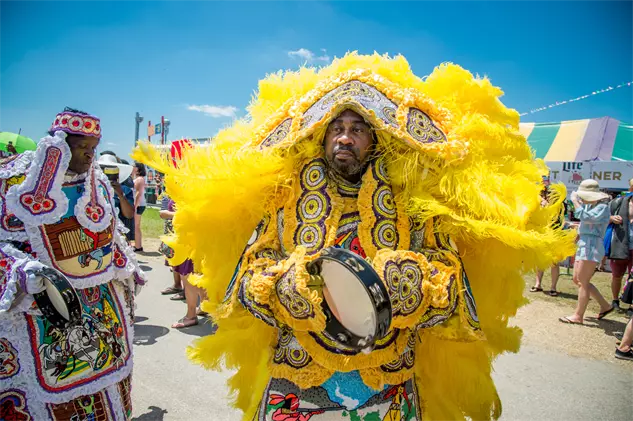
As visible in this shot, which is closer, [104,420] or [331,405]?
[331,405]

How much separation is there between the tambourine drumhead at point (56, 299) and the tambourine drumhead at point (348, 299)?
119 centimetres

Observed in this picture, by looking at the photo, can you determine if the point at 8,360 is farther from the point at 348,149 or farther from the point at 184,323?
the point at 184,323

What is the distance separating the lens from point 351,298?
1289 mm

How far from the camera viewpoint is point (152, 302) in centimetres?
592

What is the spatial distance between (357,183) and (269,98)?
707 millimetres

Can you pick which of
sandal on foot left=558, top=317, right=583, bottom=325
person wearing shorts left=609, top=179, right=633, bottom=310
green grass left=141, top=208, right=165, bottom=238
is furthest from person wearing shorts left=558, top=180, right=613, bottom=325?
green grass left=141, top=208, right=165, bottom=238

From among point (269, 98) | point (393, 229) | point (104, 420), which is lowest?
point (104, 420)

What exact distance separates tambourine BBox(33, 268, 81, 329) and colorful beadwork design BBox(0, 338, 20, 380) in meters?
0.32

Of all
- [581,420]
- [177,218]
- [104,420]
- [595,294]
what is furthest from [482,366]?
[595,294]

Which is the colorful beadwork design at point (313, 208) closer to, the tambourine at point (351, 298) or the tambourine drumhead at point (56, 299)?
the tambourine at point (351, 298)

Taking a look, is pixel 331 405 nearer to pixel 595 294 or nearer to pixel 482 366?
pixel 482 366

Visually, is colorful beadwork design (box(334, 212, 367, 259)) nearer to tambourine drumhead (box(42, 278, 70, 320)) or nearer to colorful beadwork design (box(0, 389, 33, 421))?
tambourine drumhead (box(42, 278, 70, 320))

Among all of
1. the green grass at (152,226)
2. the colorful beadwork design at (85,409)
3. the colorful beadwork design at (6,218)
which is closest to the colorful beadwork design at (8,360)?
the colorful beadwork design at (85,409)

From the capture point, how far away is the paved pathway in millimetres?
3246
